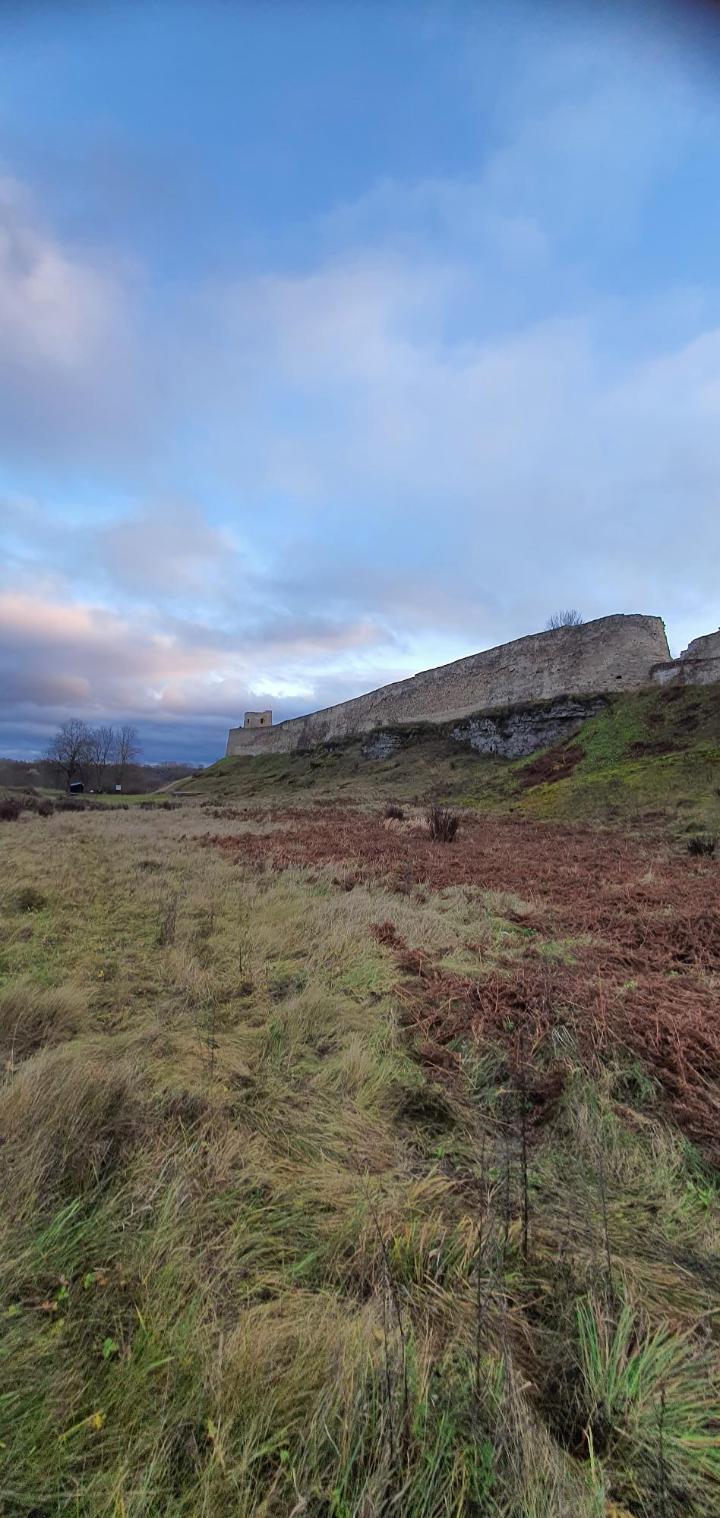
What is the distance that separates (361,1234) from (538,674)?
37.5 meters

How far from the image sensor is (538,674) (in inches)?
1446

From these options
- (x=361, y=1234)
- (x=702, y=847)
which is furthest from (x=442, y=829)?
(x=361, y=1234)

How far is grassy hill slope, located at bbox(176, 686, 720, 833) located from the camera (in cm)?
1823

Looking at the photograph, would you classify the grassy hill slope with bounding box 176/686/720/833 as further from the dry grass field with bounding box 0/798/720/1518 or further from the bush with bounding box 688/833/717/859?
the dry grass field with bounding box 0/798/720/1518

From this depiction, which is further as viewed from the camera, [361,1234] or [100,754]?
[100,754]

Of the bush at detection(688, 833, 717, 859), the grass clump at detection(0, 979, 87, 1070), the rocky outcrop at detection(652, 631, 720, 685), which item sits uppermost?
the rocky outcrop at detection(652, 631, 720, 685)

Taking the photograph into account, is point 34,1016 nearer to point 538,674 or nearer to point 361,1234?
point 361,1234

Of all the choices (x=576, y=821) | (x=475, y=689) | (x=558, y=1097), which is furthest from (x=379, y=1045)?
(x=475, y=689)

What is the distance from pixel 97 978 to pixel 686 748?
23.5m

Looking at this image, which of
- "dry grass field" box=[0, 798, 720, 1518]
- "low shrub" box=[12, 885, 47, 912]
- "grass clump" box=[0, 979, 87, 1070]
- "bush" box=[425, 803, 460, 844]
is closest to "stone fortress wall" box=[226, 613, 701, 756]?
"bush" box=[425, 803, 460, 844]

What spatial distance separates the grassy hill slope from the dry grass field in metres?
13.5

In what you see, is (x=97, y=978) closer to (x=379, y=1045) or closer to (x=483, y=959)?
(x=379, y=1045)

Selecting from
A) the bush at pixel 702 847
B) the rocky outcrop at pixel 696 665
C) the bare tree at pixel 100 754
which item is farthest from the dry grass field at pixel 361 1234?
the bare tree at pixel 100 754

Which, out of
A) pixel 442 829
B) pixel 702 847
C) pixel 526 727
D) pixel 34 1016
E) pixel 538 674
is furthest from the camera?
pixel 538 674
